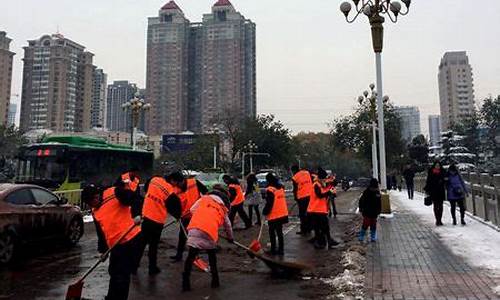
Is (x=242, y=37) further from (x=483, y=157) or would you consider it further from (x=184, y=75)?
(x=483, y=157)

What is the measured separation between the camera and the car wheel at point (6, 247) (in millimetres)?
8076

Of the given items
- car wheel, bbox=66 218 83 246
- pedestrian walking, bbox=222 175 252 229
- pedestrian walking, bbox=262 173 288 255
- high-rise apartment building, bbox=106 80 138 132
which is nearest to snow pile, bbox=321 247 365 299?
pedestrian walking, bbox=262 173 288 255

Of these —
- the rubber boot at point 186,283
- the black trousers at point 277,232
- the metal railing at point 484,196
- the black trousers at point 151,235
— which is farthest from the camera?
the metal railing at point 484,196

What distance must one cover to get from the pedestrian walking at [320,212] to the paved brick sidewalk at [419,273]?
98 centimetres

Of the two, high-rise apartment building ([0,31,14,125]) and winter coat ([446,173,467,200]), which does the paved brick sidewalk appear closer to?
Result: winter coat ([446,173,467,200])

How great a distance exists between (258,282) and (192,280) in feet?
3.29

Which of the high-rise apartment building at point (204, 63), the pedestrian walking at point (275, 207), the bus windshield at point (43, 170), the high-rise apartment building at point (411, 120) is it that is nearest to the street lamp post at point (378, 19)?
the pedestrian walking at point (275, 207)

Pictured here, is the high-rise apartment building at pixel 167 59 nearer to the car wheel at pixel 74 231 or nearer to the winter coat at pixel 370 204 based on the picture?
the car wheel at pixel 74 231

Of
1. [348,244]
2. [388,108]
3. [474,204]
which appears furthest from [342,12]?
[388,108]

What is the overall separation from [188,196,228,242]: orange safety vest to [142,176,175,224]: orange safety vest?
1.22 metres

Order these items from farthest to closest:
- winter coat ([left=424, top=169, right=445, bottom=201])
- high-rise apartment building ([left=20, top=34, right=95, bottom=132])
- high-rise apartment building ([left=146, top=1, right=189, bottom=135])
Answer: high-rise apartment building ([left=146, top=1, right=189, bottom=135]) → high-rise apartment building ([left=20, top=34, right=95, bottom=132]) → winter coat ([left=424, top=169, right=445, bottom=201])

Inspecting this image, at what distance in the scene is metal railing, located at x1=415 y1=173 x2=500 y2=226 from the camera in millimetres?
10977

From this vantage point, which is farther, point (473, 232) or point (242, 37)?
point (242, 37)

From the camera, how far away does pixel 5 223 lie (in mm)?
8141
